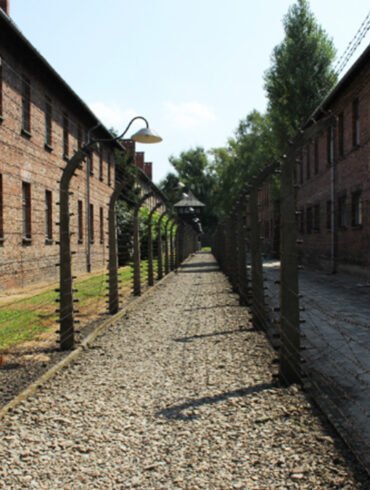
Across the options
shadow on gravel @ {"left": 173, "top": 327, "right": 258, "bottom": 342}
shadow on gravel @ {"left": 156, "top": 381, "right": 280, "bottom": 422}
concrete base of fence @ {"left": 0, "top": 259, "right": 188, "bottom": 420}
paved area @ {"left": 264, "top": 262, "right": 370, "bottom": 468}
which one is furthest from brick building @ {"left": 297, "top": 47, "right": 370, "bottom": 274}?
shadow on gravel @ {"left": 156, "top": 381, "right": 280, "bottom": 422}

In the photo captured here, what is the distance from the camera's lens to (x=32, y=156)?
61.2ft

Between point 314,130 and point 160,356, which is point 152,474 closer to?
point 314,130

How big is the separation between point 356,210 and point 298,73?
14699 mm

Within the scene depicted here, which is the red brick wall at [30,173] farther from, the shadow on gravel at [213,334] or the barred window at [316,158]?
the barred window at [316,158]

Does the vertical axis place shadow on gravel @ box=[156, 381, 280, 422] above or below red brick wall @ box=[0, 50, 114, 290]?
below

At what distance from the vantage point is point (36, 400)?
5305mm

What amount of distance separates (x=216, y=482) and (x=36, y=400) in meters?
2.34

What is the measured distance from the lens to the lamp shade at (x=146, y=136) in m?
10.4

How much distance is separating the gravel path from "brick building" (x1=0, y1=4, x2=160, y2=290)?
6.59m

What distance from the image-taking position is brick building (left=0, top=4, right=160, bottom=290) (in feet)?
52.4

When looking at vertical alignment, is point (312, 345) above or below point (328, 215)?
below

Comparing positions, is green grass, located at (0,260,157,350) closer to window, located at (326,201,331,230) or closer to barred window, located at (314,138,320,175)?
window, located at (326,201,331,230)

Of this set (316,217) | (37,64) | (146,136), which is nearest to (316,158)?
(316,217)

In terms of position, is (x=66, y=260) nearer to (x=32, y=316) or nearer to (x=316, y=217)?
(x=32, y=316)
